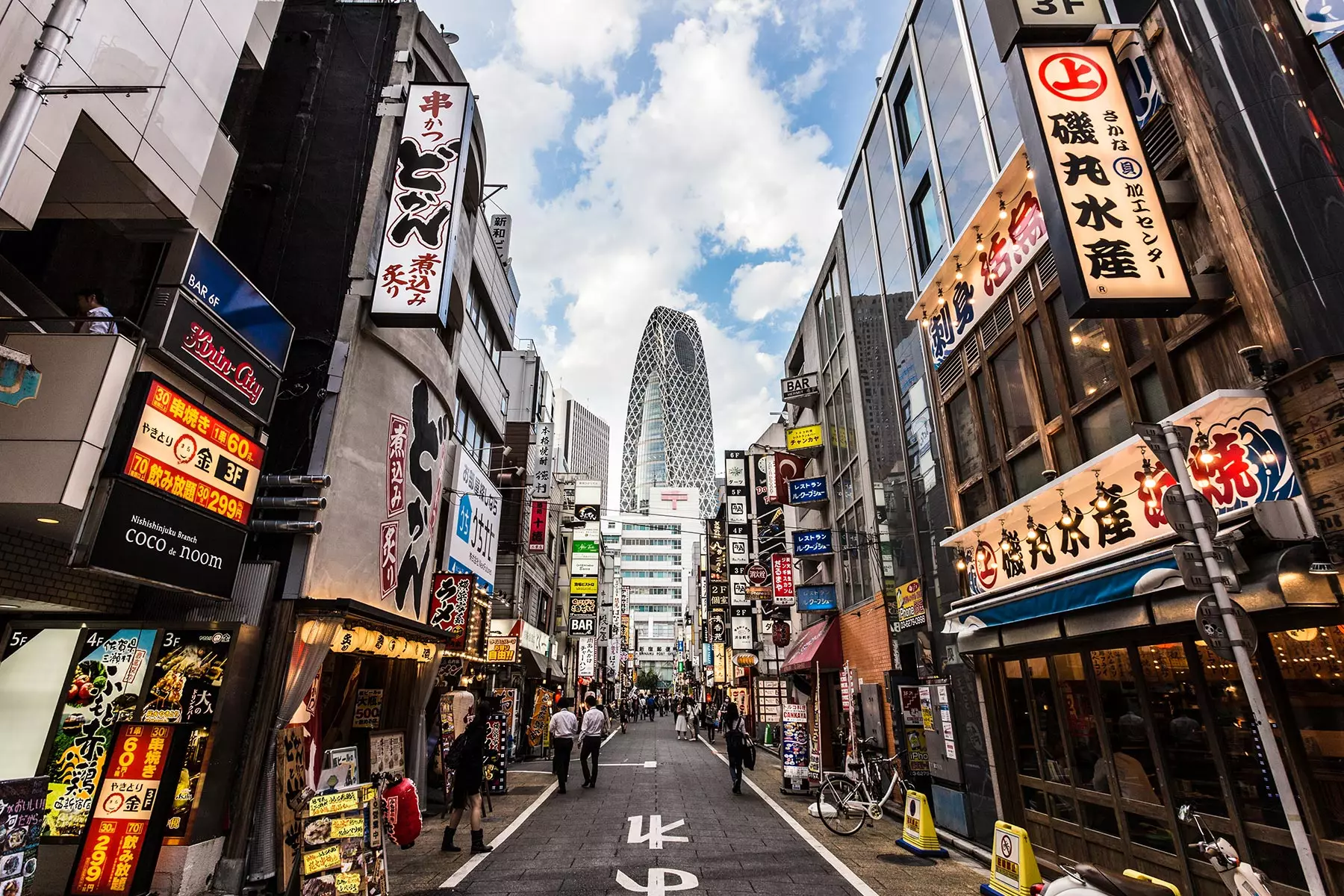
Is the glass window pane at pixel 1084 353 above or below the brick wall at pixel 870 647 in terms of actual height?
above

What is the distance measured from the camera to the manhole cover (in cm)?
898

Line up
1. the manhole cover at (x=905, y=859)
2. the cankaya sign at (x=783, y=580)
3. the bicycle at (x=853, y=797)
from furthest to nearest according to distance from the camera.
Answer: the cankaya sign at (x=783, y=580) → the bicycle at (x=853, y=797) → the manhole cover at (x=905, y=859)

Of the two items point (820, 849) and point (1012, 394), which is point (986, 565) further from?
point (820, 849)

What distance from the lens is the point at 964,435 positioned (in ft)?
39.1

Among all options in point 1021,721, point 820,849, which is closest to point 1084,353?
point 1021,721

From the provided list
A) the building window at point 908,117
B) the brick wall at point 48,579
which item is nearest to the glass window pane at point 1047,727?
the building window at point 908,117

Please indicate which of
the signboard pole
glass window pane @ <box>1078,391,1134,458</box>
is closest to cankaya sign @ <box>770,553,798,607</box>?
glass window pane @ <box>1078,391,1134,458</box>

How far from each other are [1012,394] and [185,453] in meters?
12.4

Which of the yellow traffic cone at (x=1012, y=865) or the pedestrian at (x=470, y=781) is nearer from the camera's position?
the yellow traffic cone at (x=1012, y=865)

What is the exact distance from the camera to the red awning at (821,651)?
19406mm

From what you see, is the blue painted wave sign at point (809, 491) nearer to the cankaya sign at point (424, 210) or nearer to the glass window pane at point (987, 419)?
the glass window pane at point (987, 419)

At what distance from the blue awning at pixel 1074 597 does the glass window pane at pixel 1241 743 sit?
105 centimetres

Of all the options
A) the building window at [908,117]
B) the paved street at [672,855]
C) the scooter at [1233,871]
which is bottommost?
the paved street at [672,855]

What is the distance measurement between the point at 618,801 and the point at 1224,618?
482 inches
